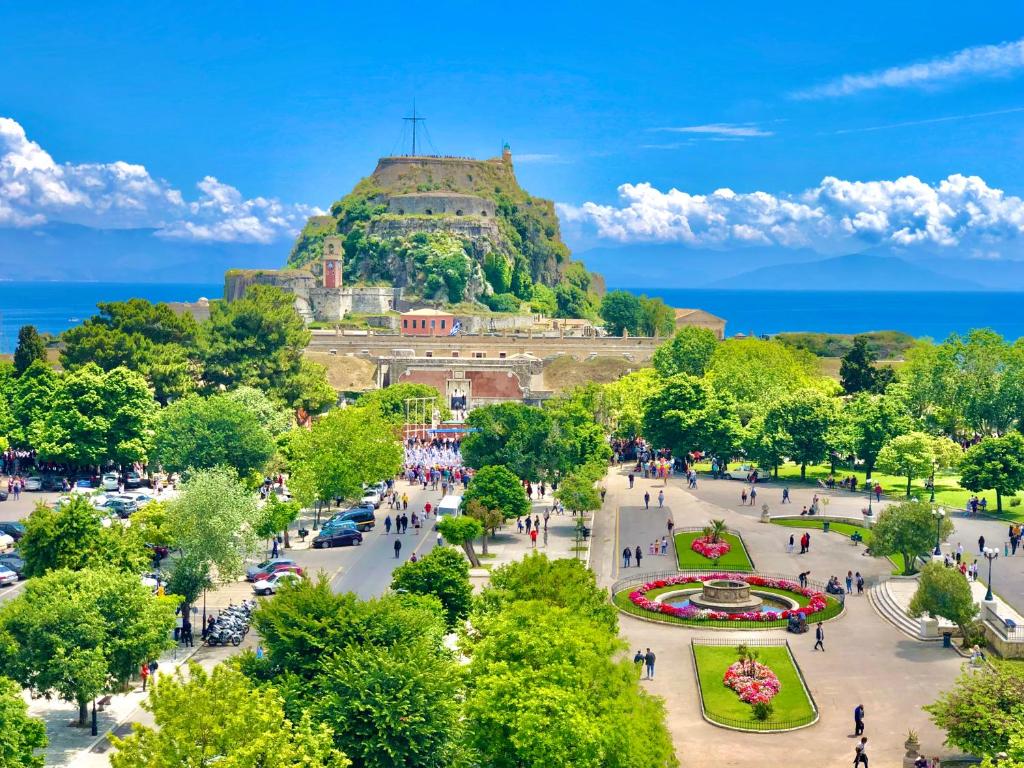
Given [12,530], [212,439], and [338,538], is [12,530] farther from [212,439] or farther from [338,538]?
[338,538]

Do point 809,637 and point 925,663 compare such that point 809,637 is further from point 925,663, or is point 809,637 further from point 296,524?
point 296,524

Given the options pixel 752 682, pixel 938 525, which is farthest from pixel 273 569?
pixel 938 525

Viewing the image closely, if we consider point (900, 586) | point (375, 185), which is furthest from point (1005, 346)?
point (375, 185)

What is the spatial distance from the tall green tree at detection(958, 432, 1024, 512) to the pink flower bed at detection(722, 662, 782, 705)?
2035cm

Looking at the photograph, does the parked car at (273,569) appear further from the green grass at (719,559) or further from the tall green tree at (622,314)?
the tall green tree at (622,314)

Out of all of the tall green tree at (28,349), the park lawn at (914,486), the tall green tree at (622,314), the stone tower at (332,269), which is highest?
the stone tower at (332,269)

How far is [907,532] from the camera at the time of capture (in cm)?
3569

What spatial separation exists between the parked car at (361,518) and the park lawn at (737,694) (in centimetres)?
1609

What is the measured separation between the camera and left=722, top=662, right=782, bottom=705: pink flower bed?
1032 inches

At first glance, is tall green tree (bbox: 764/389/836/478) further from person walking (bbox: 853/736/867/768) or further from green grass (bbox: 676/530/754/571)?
person walking (bbox: 853/736/867/768)

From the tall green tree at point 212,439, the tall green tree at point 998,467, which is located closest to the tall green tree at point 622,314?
the tall green tree at point 998,467

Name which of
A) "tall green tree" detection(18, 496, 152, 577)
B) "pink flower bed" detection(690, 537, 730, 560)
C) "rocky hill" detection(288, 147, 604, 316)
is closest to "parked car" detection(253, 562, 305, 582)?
"tall green tree" detection(18, 496, 152, 577)

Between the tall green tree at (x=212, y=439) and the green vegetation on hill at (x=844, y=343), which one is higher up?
the green vegetation on hill at (x=844, y=343)

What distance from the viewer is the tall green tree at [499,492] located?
41188 mm
